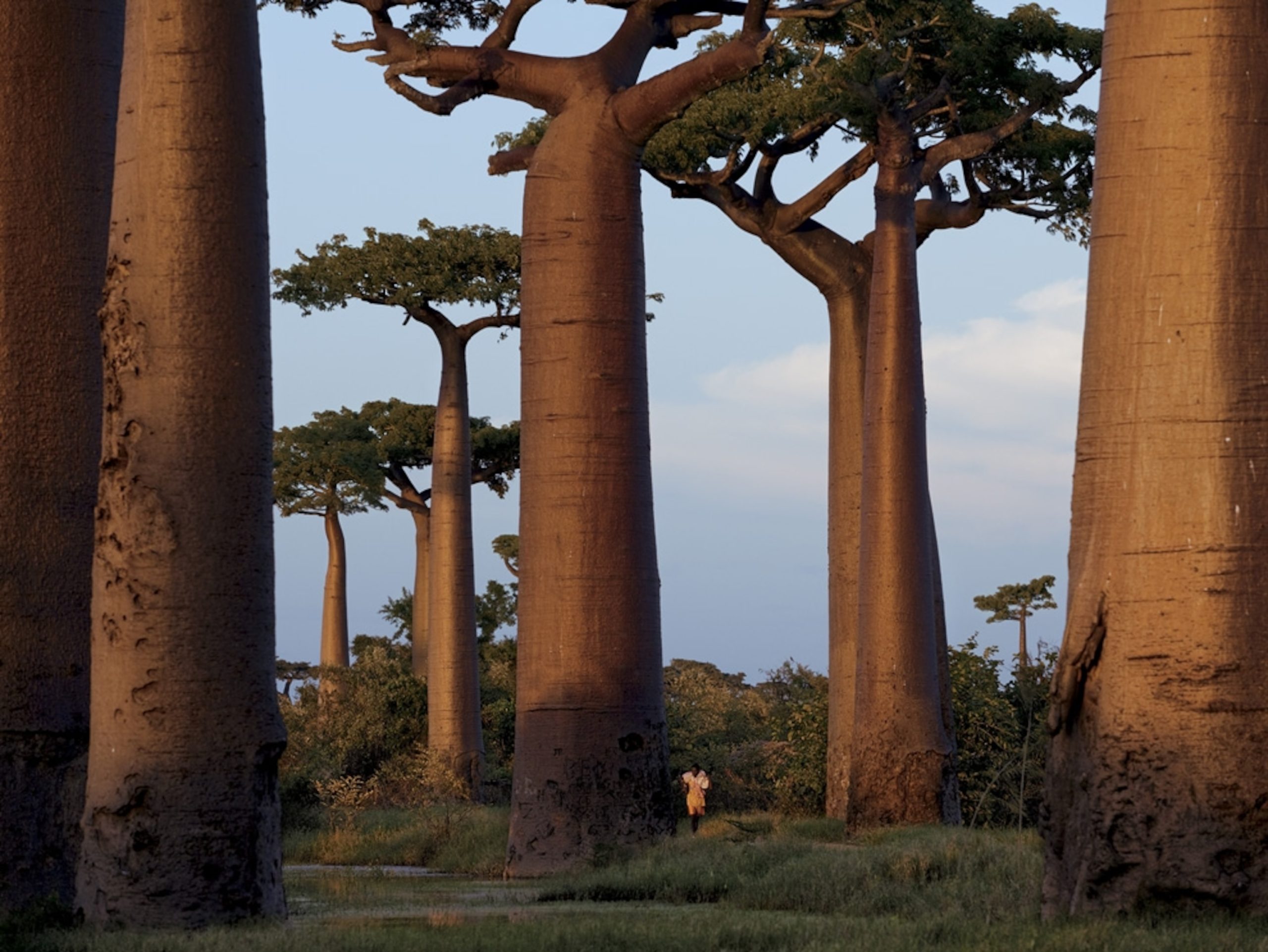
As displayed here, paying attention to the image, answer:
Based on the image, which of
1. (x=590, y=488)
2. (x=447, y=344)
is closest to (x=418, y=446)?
(x=447, y=344)

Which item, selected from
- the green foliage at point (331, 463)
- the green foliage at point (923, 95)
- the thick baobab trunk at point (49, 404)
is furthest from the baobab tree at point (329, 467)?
the thick baobab trunk at point (49, 404)

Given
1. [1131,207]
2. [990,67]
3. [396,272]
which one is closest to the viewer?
[1131,207]

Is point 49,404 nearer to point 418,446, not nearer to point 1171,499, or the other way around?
point 1171,499

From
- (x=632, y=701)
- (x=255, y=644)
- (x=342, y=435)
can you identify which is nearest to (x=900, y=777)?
(x=632, y=701)

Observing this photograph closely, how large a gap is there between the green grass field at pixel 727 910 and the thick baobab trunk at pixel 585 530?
0.49m

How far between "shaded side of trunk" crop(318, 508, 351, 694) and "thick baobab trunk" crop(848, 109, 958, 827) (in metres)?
21.6

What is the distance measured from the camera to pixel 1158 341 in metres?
6.99

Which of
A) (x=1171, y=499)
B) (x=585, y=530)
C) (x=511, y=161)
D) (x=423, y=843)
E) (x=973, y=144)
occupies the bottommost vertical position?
(x=423, y=843)

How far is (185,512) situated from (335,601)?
30040mm

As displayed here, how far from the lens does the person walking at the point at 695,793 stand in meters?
17.0

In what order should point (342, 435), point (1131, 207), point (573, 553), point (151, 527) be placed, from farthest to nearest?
1. point (342, 435)
2. point (573, 553)
3. point (151, 527)
4. point (1131, 207)

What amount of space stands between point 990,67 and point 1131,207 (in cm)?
1149

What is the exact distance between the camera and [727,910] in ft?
28.8

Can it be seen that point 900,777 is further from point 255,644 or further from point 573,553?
point 255,644
